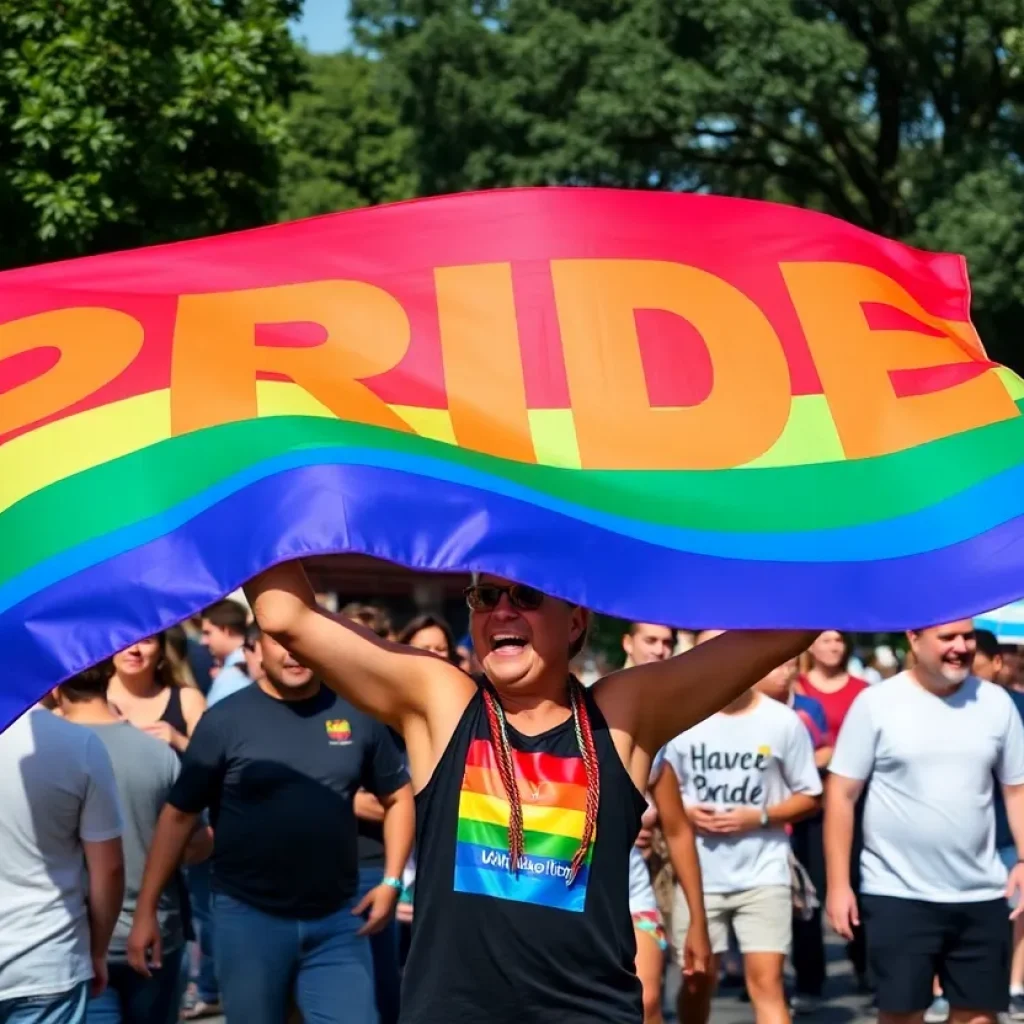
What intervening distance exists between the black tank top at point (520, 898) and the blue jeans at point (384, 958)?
3.37 m

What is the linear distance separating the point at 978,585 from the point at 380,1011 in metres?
4.09

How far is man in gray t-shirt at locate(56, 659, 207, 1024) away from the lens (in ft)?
21.9

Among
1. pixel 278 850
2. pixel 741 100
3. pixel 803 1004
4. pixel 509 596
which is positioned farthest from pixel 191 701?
pixel 741 100

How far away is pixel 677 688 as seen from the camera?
4355 mm

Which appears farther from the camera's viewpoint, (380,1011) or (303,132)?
(303,132)

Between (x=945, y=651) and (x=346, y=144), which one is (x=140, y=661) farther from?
(x=346, y=144)

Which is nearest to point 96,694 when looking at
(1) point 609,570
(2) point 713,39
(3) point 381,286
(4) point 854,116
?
(3) point 381,286

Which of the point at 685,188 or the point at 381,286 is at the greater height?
the point at 685,188

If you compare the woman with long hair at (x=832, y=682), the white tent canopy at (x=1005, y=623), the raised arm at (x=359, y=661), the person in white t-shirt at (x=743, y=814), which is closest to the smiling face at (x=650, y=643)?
the person in white t-shirt at (x=743, y=814)

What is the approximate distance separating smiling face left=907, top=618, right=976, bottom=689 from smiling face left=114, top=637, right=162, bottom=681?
3022 millimetres

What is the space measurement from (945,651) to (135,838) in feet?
9.82

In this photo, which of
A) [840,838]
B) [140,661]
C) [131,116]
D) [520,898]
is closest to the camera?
[520,898]

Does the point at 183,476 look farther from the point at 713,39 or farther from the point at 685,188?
the point at 685,188

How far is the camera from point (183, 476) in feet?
15.3
